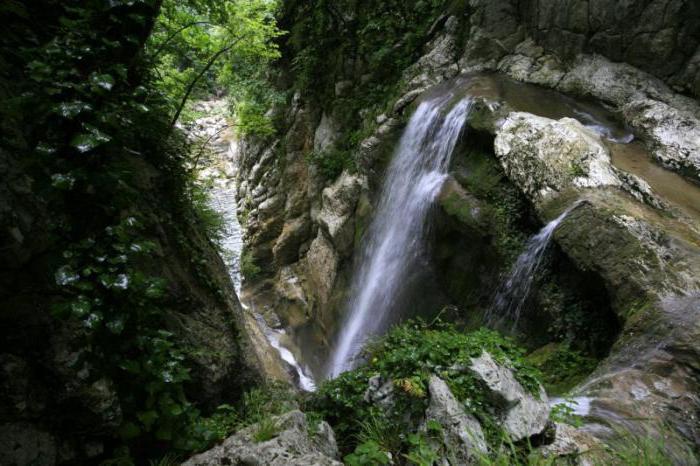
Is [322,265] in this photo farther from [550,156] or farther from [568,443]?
[568,443]

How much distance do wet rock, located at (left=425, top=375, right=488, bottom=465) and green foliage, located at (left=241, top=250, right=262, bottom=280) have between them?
33.0ft

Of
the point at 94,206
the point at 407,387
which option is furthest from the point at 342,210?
the point at 94,206

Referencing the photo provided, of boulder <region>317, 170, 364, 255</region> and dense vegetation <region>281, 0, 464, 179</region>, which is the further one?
dense vegetation <region>281, 0, 464, 179</region>

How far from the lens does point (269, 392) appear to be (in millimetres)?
4477

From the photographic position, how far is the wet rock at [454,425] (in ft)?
9.29

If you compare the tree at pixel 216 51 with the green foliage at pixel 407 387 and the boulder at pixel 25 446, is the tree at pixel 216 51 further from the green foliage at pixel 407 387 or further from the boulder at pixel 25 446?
the green foliage at pixel 407 387

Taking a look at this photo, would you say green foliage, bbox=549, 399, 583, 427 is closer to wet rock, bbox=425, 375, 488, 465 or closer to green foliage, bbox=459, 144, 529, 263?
wet rock, bbox=425, 375, 488, 465

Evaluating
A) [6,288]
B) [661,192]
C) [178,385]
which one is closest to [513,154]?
[661,192]

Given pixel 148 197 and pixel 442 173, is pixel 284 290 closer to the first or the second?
pixel 442 173

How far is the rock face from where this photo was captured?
2600 mm

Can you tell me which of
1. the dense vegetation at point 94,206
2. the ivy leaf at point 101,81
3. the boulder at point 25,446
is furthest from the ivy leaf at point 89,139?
the boulder at point 25,446

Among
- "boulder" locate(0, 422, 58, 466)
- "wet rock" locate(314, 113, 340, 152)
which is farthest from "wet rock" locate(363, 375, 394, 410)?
"wet rock" locate(314, 113, 340, 152)

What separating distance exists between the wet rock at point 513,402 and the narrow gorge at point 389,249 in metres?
0.02

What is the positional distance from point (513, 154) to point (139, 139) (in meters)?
5.07
